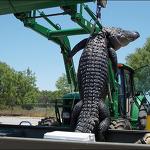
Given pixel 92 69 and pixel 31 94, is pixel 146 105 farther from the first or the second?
pixel 31 94

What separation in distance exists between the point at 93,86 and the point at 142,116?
3.61 meters

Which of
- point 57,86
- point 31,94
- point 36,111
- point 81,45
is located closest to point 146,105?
point 81,45

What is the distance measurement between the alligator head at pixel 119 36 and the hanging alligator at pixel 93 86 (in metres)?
0.20

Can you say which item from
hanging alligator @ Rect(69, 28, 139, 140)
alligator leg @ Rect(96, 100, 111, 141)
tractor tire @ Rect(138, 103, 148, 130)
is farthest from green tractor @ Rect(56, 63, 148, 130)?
alligator leg @ Rect(96, 100, 111, 141)

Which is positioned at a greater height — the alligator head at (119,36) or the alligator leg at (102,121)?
the alligator head at (119,36)

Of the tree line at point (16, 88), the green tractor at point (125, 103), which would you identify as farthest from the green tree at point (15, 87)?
the green tractor at point (125, 103)

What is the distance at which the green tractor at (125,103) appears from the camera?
33.9 ft

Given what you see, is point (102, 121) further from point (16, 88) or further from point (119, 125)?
point (16, 88)

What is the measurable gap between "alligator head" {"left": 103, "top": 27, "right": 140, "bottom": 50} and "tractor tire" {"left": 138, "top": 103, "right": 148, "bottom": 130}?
2.18 meters

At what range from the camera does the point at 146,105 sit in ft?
38.5

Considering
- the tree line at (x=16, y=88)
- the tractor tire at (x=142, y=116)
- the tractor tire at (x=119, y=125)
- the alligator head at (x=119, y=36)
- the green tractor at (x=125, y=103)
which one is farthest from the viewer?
the tree line at (x=16, y=88)

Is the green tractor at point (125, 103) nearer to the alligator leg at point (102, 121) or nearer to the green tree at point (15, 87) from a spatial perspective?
the alligator leg at point (102, 121)

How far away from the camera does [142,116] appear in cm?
1115

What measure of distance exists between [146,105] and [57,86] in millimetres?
85329
